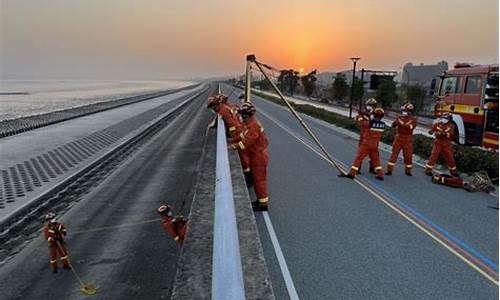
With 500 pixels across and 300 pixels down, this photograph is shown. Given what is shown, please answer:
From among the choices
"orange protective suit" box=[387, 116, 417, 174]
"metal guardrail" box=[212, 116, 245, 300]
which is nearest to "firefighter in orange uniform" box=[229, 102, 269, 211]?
"metal guardrail" box=[212, 116, 245, 300]

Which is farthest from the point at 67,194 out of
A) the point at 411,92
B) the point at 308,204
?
the point at 411,92

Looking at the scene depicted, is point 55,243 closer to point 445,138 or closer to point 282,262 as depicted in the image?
point 282,262

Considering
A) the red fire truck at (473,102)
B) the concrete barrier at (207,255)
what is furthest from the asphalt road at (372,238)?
the red fire truck at (473,102)

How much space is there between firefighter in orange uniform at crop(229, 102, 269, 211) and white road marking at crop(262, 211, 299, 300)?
1.48 feet

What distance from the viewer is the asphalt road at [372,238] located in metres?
5.23

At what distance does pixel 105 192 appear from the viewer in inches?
438

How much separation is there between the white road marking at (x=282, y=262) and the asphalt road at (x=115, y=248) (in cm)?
159

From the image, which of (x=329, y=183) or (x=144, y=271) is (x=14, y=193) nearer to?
(x=144, y=271)

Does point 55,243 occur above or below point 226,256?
below

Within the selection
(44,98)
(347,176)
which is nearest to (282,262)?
(347,176)

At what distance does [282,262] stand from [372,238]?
195 centimetres

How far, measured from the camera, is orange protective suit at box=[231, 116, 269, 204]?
7.85m

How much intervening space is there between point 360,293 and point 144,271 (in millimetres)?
3218

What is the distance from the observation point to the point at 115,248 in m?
7.28
